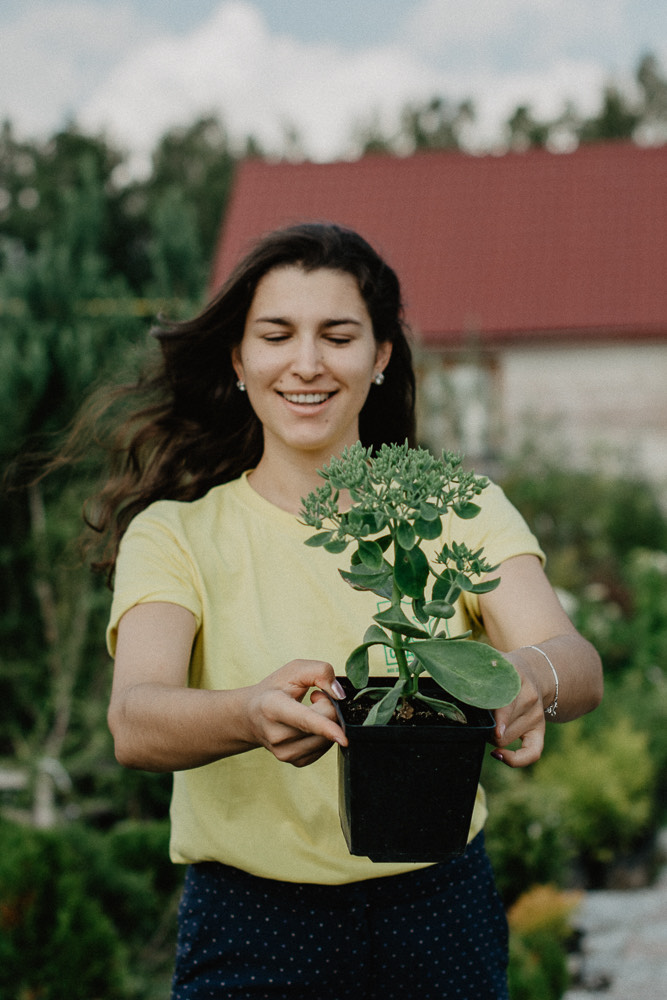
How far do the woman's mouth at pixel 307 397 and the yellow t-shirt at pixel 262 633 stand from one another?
21cm

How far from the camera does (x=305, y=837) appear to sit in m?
1.53

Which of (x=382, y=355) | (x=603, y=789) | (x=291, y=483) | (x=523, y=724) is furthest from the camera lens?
(x=603, y=789)

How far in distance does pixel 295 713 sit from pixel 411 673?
6.6 inches

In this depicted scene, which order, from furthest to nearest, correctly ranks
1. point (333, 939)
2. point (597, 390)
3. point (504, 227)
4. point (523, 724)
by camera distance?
point (504, 227) < point (597, 390) < point (333, 939) < point (523, 724)

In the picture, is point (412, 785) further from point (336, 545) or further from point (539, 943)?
point (539, 943)

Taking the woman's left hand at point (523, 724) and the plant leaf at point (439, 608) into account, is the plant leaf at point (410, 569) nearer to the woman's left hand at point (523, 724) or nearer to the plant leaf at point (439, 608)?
the plant leaf at point (439, 608)

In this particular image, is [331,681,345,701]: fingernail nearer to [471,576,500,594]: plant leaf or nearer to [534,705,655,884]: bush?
[471,576,500,594]: plant leaf

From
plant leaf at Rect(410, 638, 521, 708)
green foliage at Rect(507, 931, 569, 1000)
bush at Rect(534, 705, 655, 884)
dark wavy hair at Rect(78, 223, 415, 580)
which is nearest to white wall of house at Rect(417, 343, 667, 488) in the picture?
bush at Rect(534, 705, 655, 884)

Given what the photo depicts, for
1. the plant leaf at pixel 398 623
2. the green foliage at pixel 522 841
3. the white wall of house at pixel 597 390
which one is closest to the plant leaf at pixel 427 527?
the plant leaf at pixel 398 623

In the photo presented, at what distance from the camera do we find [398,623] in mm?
1180

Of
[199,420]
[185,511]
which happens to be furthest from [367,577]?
[199,420]

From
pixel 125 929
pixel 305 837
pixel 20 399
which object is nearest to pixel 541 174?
pixel 20 399

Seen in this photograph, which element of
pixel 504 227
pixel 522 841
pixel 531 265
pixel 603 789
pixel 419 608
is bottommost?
pixel 603 789

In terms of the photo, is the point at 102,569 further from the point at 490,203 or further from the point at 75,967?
the point at 490,203
